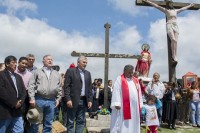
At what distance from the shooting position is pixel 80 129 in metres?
7.35

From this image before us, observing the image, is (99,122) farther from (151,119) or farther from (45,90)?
(45,90)

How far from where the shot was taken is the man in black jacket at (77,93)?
23.6ft

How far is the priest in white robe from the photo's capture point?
25.2 feet

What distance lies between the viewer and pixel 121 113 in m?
7.73

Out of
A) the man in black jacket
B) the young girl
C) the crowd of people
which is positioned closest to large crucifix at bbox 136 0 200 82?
the young girl

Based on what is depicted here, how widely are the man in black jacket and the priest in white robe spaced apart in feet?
2.11

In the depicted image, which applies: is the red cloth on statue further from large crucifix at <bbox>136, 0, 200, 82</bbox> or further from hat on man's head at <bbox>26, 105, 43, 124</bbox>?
hat on man's head at <bbox>26, 105, 43, 124</bbox>

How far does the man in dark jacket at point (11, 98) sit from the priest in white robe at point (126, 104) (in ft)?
7.44

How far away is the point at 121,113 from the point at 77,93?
3.69 ft

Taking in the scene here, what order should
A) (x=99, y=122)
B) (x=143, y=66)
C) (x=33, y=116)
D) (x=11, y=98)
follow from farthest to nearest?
1. (x=143, y=66)
2. (x=99, y=122)
3. (x=33, y=116)
4. (x=11, y=98)

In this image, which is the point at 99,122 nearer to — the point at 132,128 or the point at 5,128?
the point at 132,128

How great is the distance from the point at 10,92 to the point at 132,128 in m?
3.02

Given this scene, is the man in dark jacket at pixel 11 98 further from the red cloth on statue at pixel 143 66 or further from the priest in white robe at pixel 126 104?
the red cloth on statue at pixel 143 66

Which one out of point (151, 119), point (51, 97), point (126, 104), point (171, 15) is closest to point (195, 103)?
point (171, 15)
